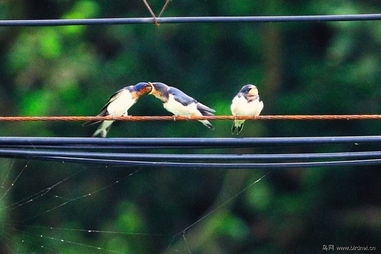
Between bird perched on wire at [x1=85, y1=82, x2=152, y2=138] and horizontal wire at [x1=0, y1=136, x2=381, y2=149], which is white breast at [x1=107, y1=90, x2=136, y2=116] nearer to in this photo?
bird perched on wire at [x1=85, y1=82, x2=152, y2=138]

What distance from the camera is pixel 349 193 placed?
12773 millimetres

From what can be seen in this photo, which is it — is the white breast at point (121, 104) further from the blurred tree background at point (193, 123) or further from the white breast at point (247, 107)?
the blurred tree background at point (193, 123)

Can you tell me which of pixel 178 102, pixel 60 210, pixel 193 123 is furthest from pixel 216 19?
pixel 60 210

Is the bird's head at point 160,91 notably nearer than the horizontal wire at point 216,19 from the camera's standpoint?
No

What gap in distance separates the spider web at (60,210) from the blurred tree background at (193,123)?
18 millimetres

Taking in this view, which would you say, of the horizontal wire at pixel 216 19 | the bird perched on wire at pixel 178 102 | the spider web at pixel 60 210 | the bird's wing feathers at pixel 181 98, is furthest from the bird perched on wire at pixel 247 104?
the spider web at pixel 60 210

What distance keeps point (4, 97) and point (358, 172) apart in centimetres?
327

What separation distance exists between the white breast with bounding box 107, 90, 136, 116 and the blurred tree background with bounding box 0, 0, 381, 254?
4.22m

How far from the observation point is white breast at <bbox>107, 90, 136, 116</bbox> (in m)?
7.35

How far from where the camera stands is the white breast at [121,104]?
24.1 ft

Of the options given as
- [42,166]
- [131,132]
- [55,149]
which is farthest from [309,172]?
[55,149]

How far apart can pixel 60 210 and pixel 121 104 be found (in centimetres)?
539

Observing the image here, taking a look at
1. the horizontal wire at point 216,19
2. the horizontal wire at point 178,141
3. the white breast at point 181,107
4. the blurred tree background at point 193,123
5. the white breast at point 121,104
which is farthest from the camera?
the blurred tree background at point 193,123

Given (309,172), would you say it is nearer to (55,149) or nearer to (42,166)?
(42,166)
